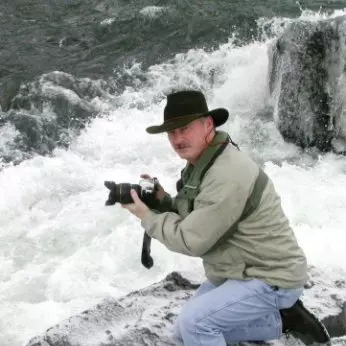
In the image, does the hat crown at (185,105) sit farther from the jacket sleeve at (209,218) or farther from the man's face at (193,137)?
the jacket sleeve at (209,218)

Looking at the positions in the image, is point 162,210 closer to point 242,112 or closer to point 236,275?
point 236,275

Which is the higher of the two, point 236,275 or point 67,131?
point 236,275

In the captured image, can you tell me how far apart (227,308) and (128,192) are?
92 centimetres

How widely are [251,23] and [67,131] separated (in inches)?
238

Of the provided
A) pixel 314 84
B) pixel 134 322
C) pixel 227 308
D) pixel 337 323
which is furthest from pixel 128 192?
pixel 314 84

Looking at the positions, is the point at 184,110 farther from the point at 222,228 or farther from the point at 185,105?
the point at 222,228

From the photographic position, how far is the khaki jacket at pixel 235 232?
10.2ft

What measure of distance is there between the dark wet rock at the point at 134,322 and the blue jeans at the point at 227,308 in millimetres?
523

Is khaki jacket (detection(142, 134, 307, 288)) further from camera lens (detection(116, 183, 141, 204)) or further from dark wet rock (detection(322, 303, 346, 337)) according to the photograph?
dark wet rock (detection(322, 303, 346, 337))

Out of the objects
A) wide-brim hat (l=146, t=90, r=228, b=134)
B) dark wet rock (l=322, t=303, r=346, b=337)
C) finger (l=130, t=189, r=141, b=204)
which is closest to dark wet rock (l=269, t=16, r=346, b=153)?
dark wet rock (l=322, t=303, r=346, b=337)

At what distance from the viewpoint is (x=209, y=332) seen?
3.38 m

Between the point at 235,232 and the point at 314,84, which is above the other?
the point at 235,232

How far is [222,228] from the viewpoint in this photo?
10.3 ft

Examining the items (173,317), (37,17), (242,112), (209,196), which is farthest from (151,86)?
(209,196)
